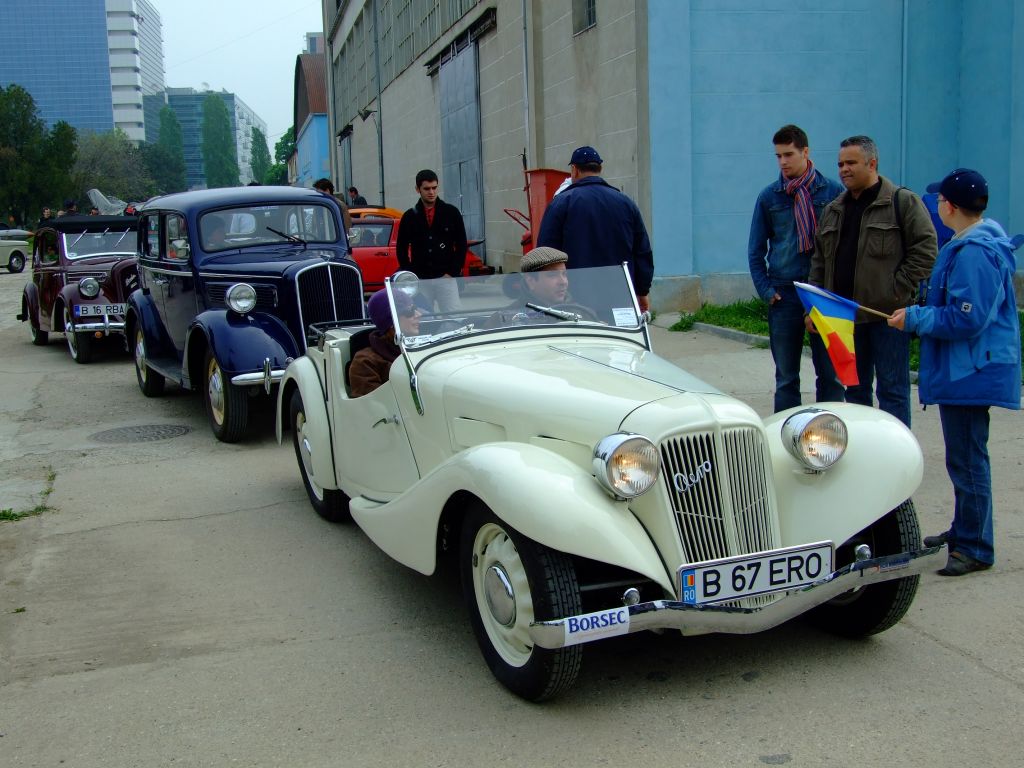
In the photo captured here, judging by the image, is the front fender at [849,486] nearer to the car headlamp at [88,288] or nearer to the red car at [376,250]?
the car headlamp at [88,288]

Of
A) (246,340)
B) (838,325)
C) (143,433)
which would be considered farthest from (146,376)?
(838,325)

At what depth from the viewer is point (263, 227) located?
9.34 meters

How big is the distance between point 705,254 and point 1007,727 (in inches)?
429

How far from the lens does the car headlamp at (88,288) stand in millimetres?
12711

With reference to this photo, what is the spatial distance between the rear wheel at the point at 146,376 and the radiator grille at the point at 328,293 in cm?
267

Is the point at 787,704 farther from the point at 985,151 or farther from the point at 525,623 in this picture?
the point at 985,151

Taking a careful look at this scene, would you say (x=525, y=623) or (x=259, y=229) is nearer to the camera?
(x=525, y=623)

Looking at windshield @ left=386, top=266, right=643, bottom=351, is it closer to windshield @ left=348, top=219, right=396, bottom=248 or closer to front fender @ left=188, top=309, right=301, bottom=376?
front fender @ left=188, top=309, right=301, bottom=376

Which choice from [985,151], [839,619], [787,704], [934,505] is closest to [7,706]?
[787,704]

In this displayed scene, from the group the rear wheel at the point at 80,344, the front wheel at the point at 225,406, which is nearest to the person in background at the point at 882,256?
the front wheel at the point at 225,406

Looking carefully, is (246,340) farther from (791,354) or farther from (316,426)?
(791,354)

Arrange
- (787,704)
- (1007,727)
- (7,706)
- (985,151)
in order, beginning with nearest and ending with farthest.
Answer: (1007,727) < (787,704) < (7,706) < (985,151)

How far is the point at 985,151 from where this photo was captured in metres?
12.9

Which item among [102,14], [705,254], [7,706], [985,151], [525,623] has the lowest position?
[7,706]
